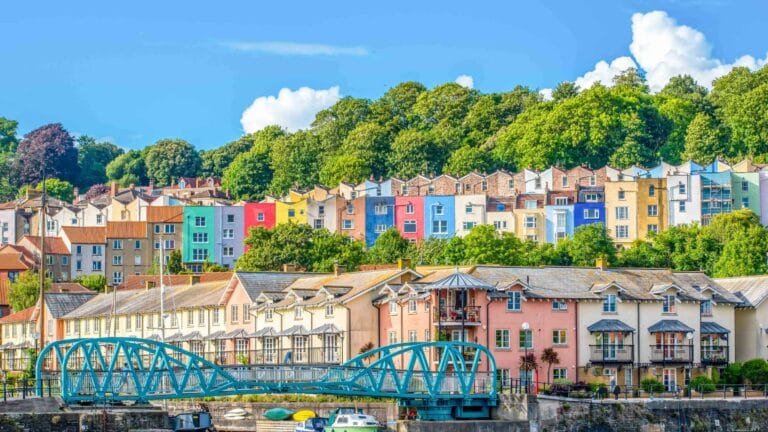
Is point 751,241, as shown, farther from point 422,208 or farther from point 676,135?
point 676,135

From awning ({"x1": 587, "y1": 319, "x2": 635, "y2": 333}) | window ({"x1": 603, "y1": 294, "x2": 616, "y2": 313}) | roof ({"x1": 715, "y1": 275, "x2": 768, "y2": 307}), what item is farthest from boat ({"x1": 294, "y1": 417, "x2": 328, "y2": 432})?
roof ({"x1": 715, "y1": 275, "x2": 768, "y2": 307})

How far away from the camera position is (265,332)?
89812 millimetres

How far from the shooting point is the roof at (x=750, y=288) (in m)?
89.8

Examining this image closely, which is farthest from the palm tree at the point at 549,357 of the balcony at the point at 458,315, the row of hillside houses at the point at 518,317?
the balcony at the point at 458,315

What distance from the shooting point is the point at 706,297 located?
8681cm

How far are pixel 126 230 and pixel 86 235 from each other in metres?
3.77

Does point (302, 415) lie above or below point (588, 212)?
below

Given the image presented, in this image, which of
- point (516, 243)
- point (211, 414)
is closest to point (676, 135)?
point (516, 243)

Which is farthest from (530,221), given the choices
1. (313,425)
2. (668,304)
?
(313,425)

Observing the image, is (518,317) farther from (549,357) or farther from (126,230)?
(126,230)

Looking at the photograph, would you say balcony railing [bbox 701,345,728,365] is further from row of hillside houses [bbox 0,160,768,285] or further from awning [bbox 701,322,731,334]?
row of hillside houses [bbox 0,160,768,285]

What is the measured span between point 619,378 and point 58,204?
127 metres

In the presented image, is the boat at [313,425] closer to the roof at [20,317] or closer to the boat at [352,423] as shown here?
the boat at [352,423]

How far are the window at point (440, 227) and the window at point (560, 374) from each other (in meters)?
72.9
